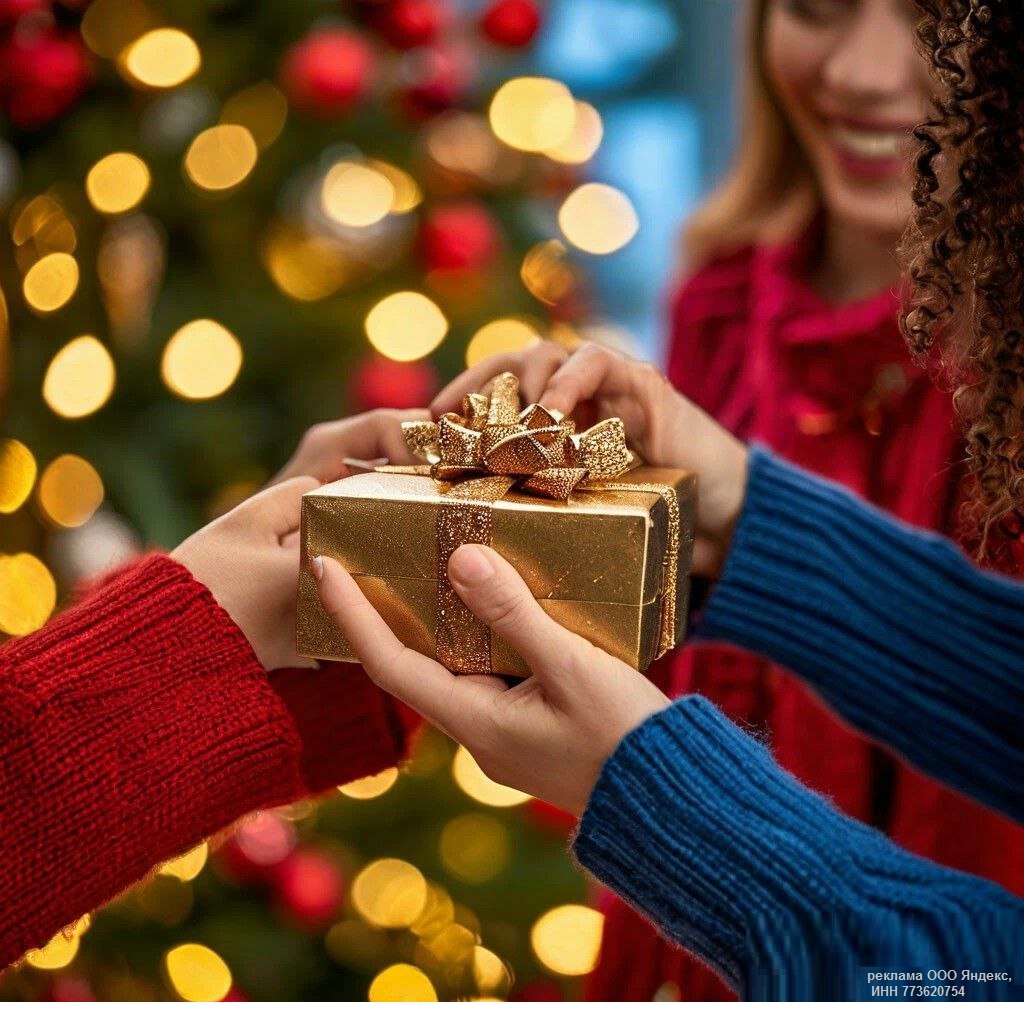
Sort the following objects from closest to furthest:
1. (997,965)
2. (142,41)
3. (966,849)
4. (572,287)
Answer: (997,965), (966,849), (142,41), (572,287)

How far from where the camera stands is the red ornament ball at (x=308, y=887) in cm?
117

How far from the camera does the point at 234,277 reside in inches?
43.3

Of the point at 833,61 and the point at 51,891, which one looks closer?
the point at 51,891

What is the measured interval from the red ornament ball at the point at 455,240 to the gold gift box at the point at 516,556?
0.51 metres

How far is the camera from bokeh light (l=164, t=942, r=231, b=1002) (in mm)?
1189

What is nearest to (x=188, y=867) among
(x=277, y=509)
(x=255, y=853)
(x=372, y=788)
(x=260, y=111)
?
(x=255, y=853)

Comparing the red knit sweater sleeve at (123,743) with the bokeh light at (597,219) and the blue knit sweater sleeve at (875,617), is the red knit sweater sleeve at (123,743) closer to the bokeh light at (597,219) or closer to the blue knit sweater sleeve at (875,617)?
the blue knit sweater sleeve at (875,617)

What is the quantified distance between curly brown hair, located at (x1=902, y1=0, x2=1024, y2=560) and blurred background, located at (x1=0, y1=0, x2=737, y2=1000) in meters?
0.39

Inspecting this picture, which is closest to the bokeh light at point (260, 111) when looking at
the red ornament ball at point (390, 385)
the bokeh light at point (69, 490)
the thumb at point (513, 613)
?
Answer: the red ornament ball at point (390, 385)

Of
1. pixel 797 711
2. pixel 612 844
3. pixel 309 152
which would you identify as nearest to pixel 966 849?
pixel 797 711

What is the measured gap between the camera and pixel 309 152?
1082 mm

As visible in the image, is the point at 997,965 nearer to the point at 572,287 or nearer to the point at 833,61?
the point at 833,61

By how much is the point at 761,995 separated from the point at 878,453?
54cm

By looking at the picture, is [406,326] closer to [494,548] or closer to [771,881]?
[494,548]
